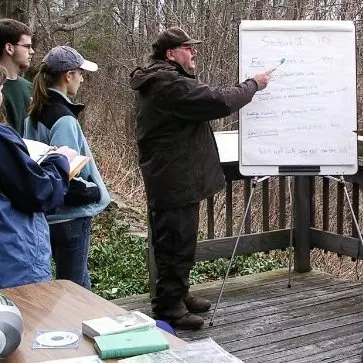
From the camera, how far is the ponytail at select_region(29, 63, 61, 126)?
3.15 metres

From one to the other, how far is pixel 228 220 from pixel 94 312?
9.36ft

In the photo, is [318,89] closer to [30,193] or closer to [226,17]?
[30,193]

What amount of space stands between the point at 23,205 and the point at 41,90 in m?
1.01

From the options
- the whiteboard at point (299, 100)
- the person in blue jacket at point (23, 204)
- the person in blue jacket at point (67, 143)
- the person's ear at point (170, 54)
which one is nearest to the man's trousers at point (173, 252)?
the whiteboard at point (299, 100)

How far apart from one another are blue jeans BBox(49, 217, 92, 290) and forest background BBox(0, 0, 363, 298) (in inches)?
63.4

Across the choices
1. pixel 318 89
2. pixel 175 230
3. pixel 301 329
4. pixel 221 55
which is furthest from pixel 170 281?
pixel 221 55

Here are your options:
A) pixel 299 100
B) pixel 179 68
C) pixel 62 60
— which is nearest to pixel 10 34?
pixel 62 60

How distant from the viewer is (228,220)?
186 inches

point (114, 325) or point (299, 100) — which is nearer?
point (114, 325)

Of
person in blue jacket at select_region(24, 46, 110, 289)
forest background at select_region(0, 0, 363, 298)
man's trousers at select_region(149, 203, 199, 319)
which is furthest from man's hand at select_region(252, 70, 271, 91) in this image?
forest background at select_region(0, 0, 363, 298)

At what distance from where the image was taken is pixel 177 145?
3680mm

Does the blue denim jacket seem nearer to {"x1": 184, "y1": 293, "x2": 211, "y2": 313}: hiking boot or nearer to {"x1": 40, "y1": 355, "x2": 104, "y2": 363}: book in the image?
{"x1": 40, "y1": 355, "x2": 104, "y2": 363}: book

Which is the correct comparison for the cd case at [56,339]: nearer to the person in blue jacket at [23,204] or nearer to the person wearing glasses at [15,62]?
the person in blue jacket at [23,204]

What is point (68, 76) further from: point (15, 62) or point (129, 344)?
point (129, 344)
